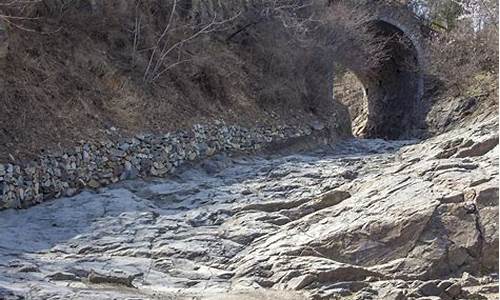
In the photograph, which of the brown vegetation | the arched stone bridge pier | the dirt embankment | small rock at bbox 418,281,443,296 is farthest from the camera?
the arched stone bridge pier

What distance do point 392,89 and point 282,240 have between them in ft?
66.8

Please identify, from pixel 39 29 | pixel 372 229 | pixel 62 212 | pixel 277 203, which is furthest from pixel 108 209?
pixel 39 29

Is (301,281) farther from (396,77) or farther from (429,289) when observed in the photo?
(396,77)

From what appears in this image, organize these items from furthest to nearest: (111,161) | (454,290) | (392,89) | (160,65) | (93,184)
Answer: (392,89), (160,65), (111,161), (93,184), (454,290)

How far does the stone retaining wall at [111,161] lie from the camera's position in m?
9.27

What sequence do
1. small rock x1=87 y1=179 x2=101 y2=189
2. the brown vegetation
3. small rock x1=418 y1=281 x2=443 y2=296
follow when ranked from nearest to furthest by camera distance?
small rock x1=418 y1=281 x2=443 y2=296
small rock x1=87 y1=179 x2=101 y2=189
the brown vegetation

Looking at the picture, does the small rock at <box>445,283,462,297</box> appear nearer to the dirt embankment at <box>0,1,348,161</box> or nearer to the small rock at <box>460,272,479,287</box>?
the small rock at <box>460,272,479,287</box>

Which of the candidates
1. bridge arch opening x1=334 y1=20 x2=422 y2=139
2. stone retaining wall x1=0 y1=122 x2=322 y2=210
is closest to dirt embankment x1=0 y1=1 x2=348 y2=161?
stone retaining wall x1=0 y1=122 x2=322 y2=210

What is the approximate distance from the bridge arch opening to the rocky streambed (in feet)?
49.5

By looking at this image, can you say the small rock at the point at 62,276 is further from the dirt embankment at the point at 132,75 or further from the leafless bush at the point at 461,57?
the leafless bush at the point at 461,57

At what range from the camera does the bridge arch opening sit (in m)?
24.4

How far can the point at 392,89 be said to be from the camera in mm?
26359

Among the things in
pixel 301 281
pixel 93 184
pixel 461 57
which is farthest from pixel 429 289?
pixel 461 57

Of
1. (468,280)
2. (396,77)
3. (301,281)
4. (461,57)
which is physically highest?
(461,57)
